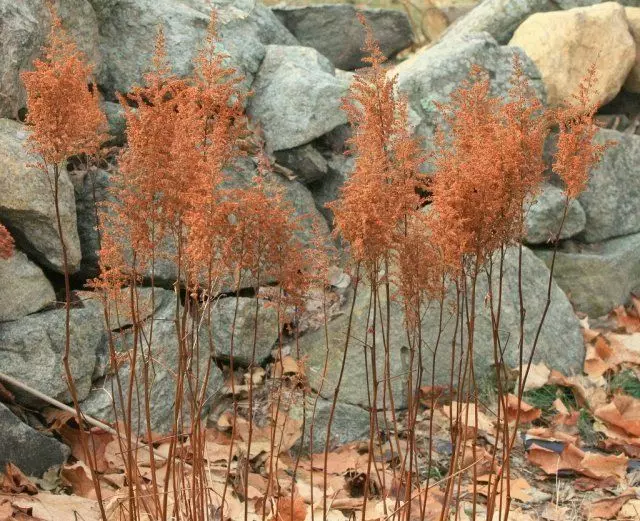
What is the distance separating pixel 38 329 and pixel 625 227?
13.6ft

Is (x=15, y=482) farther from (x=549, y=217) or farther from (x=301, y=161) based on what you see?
(x=549, y=217)

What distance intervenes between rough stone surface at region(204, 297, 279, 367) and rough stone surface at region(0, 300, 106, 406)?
64 centimetres

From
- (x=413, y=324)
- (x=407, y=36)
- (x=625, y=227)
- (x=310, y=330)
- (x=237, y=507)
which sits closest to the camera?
(x=413, y=324)

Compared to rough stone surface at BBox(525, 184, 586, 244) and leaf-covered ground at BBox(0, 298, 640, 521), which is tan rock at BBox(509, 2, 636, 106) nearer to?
rough stone surface at BBox(525, 184, 586, 244)

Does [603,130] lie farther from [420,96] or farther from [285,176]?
[285,176]

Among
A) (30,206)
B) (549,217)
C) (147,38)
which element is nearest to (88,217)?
(30,206)

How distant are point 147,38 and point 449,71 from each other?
1965 mm

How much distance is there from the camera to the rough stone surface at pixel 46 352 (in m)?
3.62

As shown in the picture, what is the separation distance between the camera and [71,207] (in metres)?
3.88

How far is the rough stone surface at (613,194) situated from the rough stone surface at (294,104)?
1959 mm

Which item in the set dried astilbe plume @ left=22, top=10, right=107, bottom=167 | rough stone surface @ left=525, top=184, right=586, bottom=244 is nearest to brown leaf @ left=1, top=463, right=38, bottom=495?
dried astilbe plume @ left=22, top=10, right=107, bottom=167

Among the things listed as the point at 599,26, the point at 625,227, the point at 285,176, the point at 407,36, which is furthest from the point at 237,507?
the point at 407,36

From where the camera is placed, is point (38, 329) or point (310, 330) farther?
point (310, 330)

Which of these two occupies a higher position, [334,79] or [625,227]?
[334,79]
